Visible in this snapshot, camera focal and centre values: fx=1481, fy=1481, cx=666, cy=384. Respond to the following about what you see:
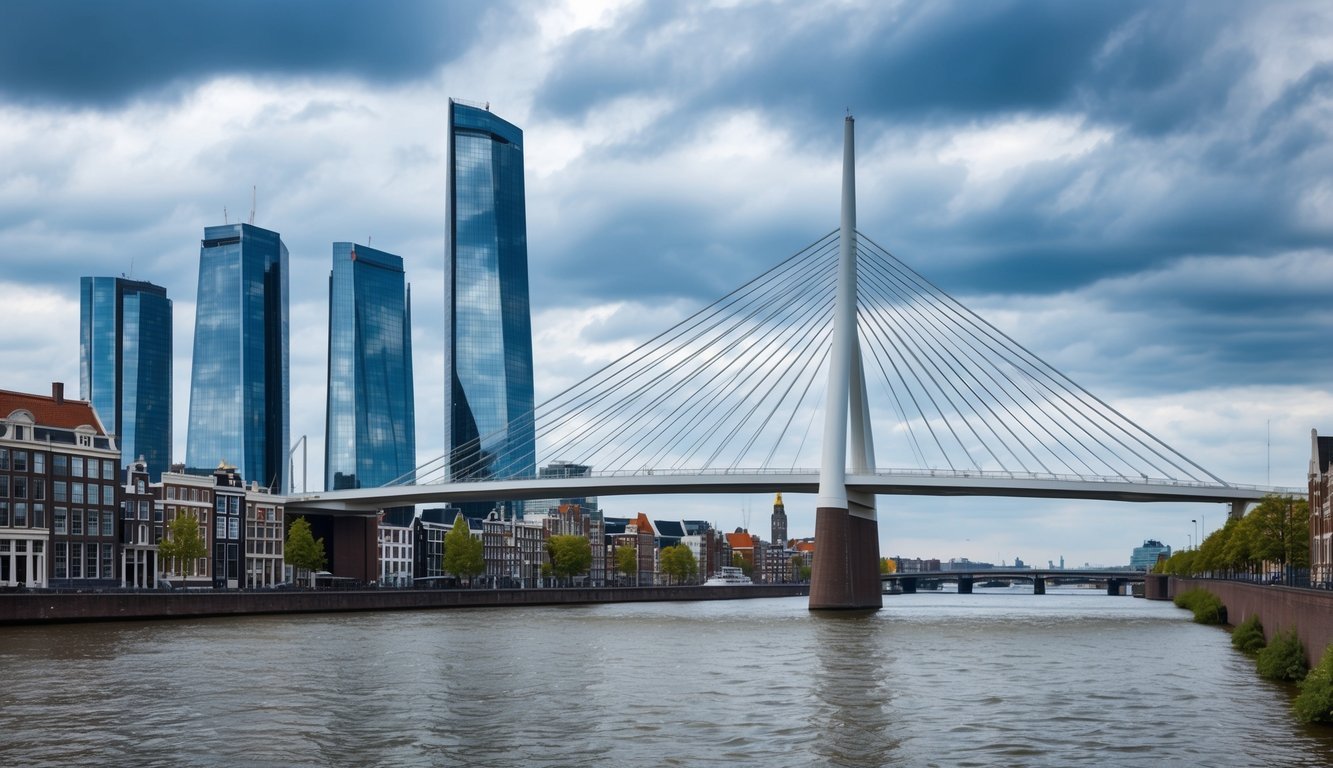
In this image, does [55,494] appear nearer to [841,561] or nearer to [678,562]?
[841,561]

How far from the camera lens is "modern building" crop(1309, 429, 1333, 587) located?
76625 millimetres

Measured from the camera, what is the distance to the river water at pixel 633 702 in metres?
26.0

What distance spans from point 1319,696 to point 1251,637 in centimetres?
2077

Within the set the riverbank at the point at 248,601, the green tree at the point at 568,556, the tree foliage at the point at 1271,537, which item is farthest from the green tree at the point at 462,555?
the tree foliage at the point at 1271,537

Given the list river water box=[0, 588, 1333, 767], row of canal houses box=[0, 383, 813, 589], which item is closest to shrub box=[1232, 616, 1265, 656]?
river water box=[0, 588, 1333, 767]

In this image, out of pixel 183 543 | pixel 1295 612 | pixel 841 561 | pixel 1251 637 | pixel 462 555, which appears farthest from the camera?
pixel 462 555

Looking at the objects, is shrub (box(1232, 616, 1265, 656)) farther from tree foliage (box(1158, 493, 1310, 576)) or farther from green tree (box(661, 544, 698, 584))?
green tree (box(661, 544, 698, 584))

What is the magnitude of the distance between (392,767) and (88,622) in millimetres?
49495

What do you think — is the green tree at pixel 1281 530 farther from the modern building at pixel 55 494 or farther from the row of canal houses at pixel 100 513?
the modern building at pixel 55 494

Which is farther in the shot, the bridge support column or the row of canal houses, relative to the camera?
the bridge support column

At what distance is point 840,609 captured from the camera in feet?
300

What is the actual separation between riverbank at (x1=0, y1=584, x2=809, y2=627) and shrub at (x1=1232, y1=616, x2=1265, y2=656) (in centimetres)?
4971

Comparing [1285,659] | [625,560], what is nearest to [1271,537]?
[1285,659]

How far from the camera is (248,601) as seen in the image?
270ft
